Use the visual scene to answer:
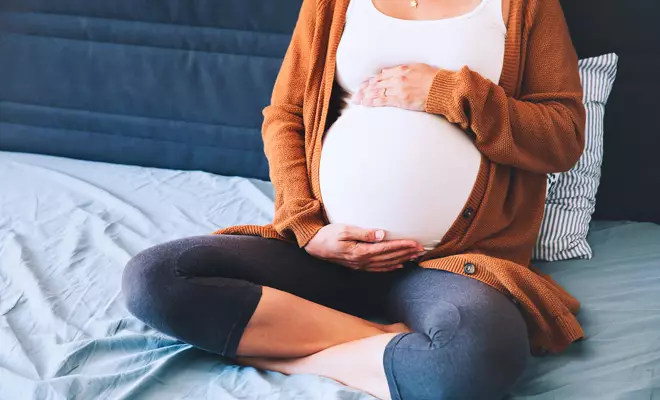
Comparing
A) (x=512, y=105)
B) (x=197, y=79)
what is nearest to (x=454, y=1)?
(x=512, y=105)

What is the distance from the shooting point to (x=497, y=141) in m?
1.17

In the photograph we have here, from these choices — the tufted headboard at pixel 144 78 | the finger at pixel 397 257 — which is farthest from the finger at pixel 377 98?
the tufted headboard at pixel 144 78

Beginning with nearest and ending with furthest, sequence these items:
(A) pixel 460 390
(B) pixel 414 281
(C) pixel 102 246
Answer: (A) pixel 460 390, (B) pixel 414 281, (C) pixel 102 246

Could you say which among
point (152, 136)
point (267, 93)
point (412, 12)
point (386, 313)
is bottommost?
point (386, 313)

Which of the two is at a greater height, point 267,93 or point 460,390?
point 267,93

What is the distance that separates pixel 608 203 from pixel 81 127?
140cm

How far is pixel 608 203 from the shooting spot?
1.63m

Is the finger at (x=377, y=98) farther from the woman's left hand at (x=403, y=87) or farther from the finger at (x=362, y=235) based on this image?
the finger at (x=362, y=235)

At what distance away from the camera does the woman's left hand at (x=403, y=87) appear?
1.19 m

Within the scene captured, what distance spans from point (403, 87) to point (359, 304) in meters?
0.40

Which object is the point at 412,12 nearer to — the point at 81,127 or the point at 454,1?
the point at 454,1

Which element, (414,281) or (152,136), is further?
(152,136)

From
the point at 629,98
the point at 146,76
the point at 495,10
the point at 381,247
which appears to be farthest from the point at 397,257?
the point at 146,76

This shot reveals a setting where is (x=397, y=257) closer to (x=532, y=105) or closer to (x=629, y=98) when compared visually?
(x=532, y=105)
